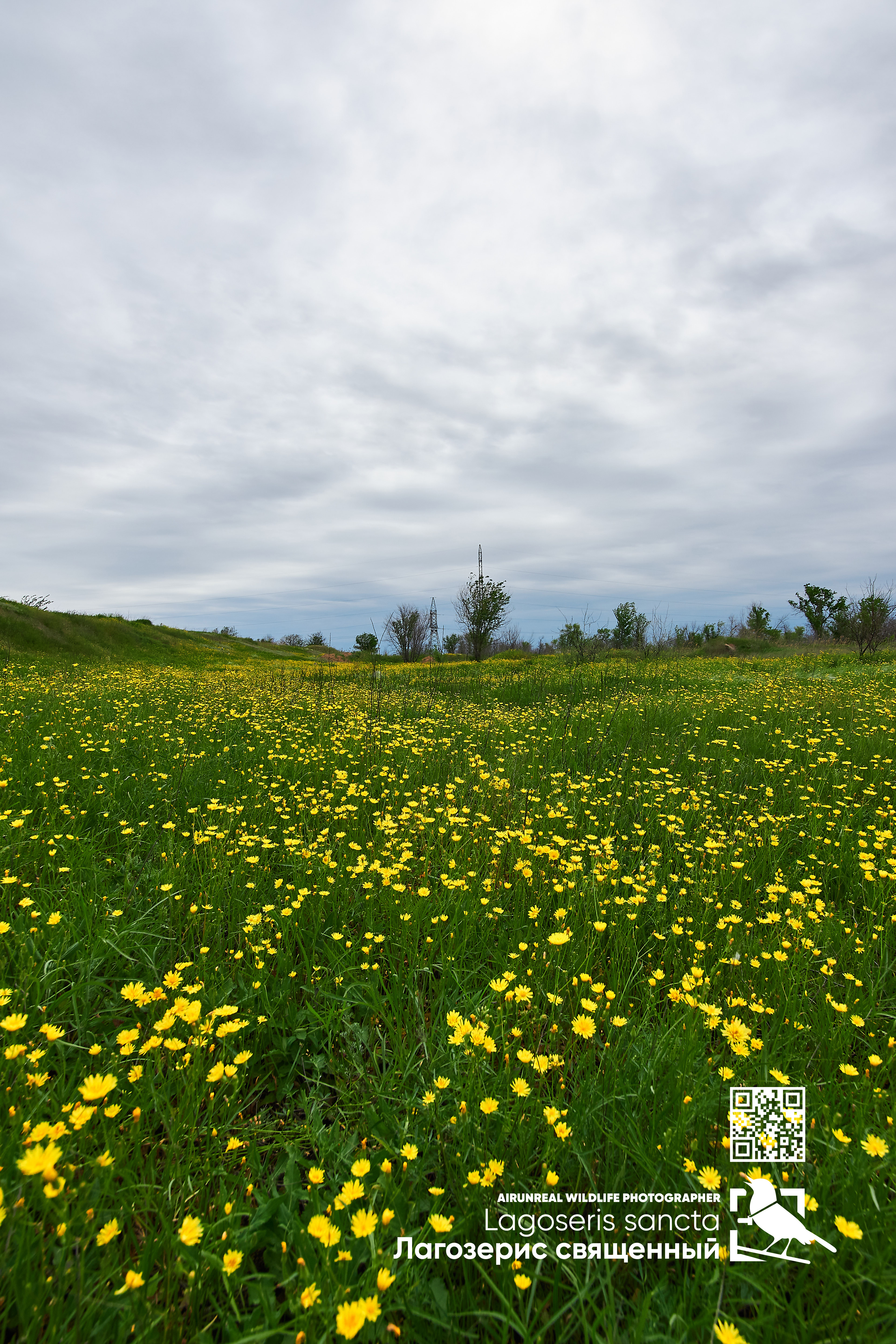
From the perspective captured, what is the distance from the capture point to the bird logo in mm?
1532

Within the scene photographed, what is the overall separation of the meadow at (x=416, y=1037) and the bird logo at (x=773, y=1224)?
4 centimetres

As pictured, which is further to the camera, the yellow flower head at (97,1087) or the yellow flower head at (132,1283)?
the yellow flower head at (97,1087)

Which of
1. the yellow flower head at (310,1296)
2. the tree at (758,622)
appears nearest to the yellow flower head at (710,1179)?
the yellow flower head at (310,1296)

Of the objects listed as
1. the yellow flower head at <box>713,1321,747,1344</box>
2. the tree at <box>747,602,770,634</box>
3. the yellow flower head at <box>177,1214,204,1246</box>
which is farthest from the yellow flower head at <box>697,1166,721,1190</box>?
the tree at <box>747,602,770,634</box>

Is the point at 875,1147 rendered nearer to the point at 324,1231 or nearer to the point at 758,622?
the point at 324,1231

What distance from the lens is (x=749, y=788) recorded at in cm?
557

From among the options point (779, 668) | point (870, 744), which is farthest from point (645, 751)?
point (779, 668)

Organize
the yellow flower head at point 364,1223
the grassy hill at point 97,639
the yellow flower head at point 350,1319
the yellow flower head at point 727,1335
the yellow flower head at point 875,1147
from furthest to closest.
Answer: the grassy hill at point 97,639 < the yellow flower head at point 875,1147 < the yellow flower head at point 364,1223 < the yellow flower head at point 727,1335 < the yellow flower head at point 350,1319

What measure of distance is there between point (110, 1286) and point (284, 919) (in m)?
1.67

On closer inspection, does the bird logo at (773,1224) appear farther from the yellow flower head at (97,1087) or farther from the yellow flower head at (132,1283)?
the yellow flower head at (97,1087)

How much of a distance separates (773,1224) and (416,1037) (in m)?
1.38

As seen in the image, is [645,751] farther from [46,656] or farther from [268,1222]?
[46,656]

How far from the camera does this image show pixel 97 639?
23.8m

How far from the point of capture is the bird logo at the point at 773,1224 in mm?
1532
